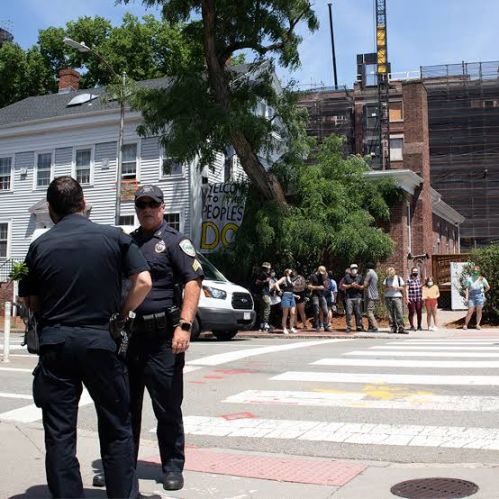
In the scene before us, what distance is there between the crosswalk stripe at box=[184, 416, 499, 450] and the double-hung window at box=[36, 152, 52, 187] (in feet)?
79.1

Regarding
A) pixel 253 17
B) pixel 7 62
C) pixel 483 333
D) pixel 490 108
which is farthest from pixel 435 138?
pixel 483 333

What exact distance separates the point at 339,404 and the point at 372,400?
0.41m

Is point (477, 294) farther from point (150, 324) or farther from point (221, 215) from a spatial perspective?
point (150, 324)

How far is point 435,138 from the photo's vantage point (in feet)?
173

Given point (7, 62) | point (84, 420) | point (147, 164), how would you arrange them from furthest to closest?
1. point (7, 62)
2. point (147, 164)
3. point (84, 420)

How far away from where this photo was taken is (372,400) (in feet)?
24.3

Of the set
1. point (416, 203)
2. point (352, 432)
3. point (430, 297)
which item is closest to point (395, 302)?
point (430, 297)

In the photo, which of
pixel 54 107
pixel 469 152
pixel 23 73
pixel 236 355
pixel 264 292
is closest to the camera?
pixel 236 355

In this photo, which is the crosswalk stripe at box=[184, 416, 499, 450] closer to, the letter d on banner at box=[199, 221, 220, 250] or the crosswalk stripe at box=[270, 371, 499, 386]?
the crosswalk stripe at box=[270, 371, 499, 386]

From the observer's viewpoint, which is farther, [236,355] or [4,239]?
[4,239]

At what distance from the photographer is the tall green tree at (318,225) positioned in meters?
20.2

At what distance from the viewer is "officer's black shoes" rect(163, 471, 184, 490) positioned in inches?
175

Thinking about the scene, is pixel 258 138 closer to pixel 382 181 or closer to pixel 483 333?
pixel 382 181

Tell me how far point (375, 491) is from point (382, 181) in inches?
750
